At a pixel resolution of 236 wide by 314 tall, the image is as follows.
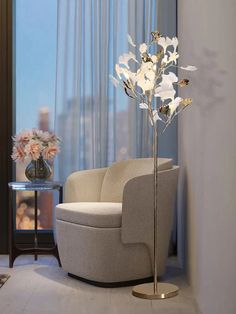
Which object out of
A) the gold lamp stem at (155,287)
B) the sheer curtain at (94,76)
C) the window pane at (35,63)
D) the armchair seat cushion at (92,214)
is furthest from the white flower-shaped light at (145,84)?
the window pane at (35,63)

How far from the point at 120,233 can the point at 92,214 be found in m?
0.22

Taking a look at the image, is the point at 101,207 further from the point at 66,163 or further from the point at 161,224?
the point at 66,163

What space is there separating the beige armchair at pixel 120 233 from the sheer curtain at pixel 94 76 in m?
0.79

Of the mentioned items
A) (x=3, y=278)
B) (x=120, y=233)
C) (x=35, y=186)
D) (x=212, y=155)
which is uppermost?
(x=212, y=155)

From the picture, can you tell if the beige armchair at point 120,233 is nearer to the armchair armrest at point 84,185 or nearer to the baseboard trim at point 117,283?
the baseboard trim at point 117,283

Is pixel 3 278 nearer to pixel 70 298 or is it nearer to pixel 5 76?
pixel 70 298

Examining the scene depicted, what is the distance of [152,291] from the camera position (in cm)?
360

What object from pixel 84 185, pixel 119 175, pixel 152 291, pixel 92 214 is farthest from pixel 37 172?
pixel 152 291

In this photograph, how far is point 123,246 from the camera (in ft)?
12.5

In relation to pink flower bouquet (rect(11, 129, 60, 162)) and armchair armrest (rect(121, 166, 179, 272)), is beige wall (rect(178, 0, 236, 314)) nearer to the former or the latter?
armchair armrest (rect(121, 166, 179, 272))

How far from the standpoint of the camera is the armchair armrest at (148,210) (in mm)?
3762

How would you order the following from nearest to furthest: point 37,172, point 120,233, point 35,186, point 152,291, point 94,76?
point 152,291 < point 120,233 < point 35,186 < point 37,172 < point 94,76

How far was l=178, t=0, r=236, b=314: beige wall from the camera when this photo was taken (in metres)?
2.42

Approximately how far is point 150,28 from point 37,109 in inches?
46.2
